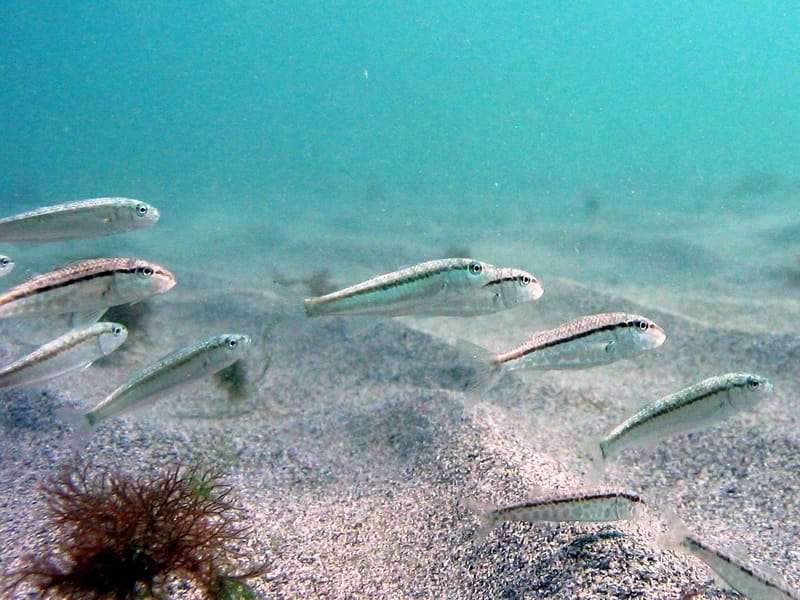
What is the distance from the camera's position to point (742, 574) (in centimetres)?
294

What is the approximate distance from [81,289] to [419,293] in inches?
98.5

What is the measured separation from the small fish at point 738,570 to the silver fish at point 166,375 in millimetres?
3353

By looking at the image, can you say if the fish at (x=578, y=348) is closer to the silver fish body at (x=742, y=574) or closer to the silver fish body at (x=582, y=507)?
the silver fish body at (x=582, y=507)

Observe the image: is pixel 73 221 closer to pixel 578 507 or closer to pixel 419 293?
pixel 419 293

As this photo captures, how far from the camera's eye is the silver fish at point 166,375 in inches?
164

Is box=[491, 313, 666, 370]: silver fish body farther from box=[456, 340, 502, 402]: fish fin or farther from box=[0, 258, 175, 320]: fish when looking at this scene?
box=[0, 258, 175, 320]: fish

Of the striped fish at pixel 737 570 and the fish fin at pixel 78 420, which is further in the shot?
the fish fin at pixel 78 420

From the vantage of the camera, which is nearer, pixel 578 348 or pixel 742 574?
pixel 742 574

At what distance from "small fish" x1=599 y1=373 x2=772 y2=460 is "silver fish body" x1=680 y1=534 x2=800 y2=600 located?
87cm

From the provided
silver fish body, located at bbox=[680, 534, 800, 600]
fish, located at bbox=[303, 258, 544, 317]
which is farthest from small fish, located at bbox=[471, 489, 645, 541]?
fish, located at bbox=[303, 258, 544, 317]

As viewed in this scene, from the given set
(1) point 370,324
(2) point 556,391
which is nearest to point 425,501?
(1) point 370,324

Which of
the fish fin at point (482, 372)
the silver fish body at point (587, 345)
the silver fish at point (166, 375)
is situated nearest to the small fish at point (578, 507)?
the fish fin at point (482, 372)

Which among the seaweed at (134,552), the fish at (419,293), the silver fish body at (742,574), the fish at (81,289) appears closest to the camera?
the silver fish body at (742,574)

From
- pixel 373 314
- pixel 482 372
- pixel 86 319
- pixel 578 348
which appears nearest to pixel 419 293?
pixel 373 314
